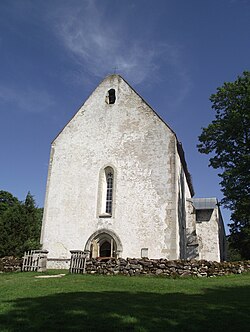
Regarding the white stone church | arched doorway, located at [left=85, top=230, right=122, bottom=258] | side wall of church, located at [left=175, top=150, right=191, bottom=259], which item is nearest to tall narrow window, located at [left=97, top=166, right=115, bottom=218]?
the white stone church

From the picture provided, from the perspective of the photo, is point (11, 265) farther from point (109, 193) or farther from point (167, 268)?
point (167, 268)

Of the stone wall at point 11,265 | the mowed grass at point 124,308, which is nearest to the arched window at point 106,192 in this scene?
the stone wall at point 11,265

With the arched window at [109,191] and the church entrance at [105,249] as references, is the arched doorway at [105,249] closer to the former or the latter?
the church entrance at [105,249]

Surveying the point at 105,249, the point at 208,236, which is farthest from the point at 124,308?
the point at 208,236

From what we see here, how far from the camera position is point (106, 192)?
22.2 metres

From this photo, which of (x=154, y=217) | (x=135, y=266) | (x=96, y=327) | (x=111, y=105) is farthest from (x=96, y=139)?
(x=96, y=327)

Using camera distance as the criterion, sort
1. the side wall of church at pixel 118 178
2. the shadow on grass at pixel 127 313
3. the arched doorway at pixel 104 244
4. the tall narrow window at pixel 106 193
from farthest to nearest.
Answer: the tall narrow window at pixel 106 193 → the arched doorway at pixel 104 244 → the side wall of church at pixel 118 178 → the shadow on grass at pixel 127 313

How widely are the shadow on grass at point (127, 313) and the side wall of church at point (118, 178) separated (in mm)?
9940

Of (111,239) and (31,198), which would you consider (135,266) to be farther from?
(31,198)

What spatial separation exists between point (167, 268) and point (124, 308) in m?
8.19

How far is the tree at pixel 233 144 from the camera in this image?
69.9 feet

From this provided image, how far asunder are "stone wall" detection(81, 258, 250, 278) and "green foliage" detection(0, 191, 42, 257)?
8.04 meters

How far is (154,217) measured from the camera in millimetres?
19984

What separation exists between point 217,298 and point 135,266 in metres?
6.80
